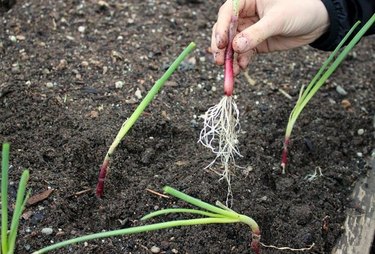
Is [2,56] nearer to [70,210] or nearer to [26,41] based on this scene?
[26,41]

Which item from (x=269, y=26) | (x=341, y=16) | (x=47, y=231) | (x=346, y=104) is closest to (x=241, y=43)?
(x=269, y=26)

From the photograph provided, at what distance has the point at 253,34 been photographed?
4.76 feet

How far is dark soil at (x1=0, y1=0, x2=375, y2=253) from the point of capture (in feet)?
5.18

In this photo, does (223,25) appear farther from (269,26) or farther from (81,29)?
(81,29)

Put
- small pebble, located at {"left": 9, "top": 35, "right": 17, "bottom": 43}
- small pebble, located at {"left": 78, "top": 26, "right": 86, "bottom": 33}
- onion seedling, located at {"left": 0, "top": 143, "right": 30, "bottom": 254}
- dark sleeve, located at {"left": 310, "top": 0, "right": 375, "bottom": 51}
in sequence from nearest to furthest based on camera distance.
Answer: onion seedling, located at {"left": 0, "top": 143, "right": 30, "bottom": 254} → dark sleeve, located at {"left": 310, "top": 0, "right": 375, "bottom": 51} → small pebble, located at {"left": 9, "top": 35, "right": 17, "bottom": 43} → small pebble, located at {"left": 78, "top": 26, "right": 86, "bottom": 33}

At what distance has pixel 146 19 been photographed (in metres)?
2.27

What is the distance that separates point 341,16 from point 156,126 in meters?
0.65

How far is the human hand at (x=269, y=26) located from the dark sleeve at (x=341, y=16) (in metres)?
0.02

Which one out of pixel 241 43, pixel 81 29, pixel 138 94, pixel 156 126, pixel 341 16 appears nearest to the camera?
pixel 241 43

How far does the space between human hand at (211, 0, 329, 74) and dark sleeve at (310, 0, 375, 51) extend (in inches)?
0.8

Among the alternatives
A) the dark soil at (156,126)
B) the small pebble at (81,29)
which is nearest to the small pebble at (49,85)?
the dark soil at (156,126)

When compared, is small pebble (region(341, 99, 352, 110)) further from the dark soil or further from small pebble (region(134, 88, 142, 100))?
small pebble (region(134, 88, 142, 100))

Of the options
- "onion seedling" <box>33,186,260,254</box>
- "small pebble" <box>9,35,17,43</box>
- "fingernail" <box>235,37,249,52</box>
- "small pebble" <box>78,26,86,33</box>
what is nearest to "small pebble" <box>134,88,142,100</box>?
"small pebble" <box>78,26,86,33</box>

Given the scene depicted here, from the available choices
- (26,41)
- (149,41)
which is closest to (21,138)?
(26,41)
